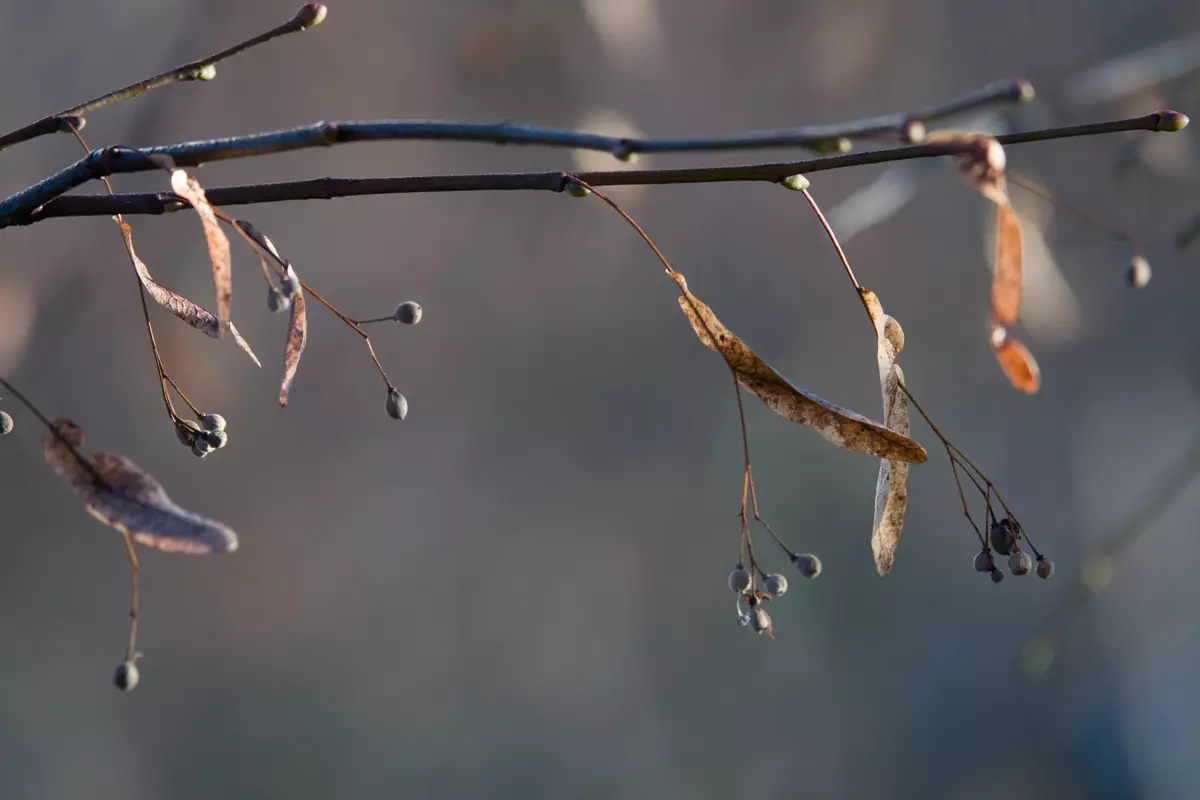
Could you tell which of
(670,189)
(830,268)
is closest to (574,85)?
(670,189)

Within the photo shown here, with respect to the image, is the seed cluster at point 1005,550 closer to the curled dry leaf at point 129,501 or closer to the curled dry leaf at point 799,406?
the curled dry leaf at point 799,406

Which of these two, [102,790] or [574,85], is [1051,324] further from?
[102,790]

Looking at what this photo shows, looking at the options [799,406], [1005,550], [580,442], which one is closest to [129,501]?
[799,406]

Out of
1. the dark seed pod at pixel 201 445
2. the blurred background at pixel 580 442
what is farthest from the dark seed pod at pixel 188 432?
the blurred background at pixel 580 442

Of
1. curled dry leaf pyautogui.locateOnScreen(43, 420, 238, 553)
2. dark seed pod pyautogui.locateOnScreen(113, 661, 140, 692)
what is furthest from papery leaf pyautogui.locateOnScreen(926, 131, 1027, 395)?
dark seed pod pyautogui.locateOnScreen(113, 661, 140, 692)

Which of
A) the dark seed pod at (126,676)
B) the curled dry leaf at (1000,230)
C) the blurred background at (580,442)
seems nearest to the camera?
the curled dry leaf at (1000,230)

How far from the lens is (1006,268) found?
300 mm

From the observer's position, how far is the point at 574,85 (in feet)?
4.53

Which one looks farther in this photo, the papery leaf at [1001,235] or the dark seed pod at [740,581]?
the dark seed pod at [740,581]

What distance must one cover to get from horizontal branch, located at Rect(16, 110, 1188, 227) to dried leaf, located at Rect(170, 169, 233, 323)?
0.02 meters

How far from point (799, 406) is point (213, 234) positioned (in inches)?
7.2

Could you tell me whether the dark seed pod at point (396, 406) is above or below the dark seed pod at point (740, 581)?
above

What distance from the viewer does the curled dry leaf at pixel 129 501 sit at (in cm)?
26

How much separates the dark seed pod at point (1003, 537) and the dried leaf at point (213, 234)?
0.98 ft
